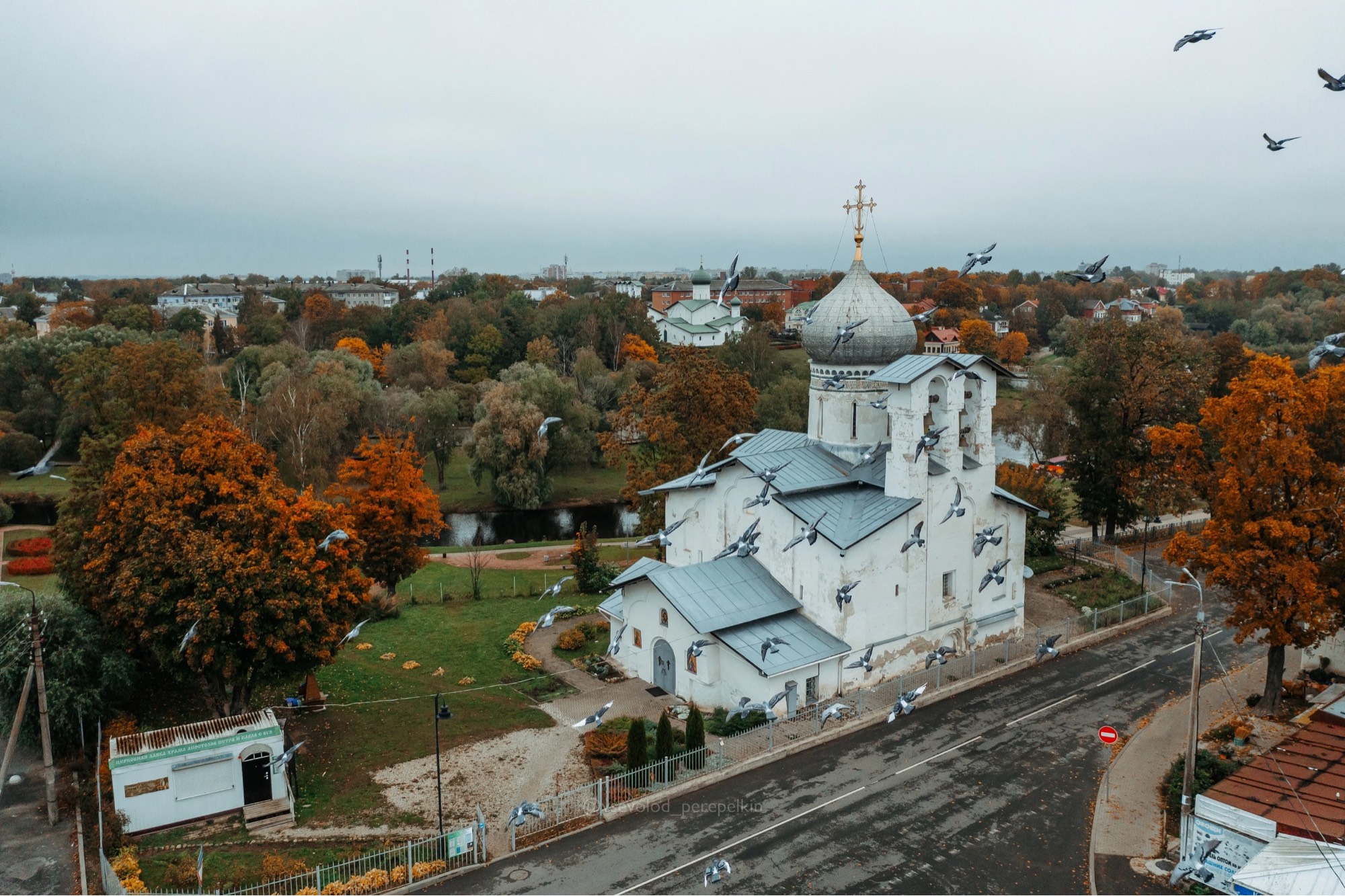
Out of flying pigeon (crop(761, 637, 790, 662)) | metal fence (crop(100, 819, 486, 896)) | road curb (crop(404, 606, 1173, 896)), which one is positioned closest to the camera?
metal fence (crop(100, 819, 486, 896))

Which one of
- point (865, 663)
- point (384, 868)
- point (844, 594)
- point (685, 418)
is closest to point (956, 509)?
point (844, 594)

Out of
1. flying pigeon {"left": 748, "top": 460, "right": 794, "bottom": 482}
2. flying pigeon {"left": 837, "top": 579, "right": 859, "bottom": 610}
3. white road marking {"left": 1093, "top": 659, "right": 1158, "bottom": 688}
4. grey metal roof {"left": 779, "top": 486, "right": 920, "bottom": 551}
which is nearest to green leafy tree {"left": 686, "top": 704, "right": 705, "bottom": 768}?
flying pigeon {"left": 837, "top": 579, "right": 859, "bottom": 610}

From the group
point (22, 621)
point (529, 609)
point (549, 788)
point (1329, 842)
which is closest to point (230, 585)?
point (22, 621)

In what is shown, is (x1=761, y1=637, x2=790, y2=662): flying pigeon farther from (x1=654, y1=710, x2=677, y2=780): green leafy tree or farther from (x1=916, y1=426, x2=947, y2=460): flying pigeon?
(x1=916, y1=426, x2=947, y2=460): flying pigeon

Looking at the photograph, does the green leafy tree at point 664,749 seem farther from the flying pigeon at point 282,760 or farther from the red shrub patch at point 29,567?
the red shrub patch at point 29,567

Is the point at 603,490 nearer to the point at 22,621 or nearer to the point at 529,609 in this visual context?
the point at 529,609
